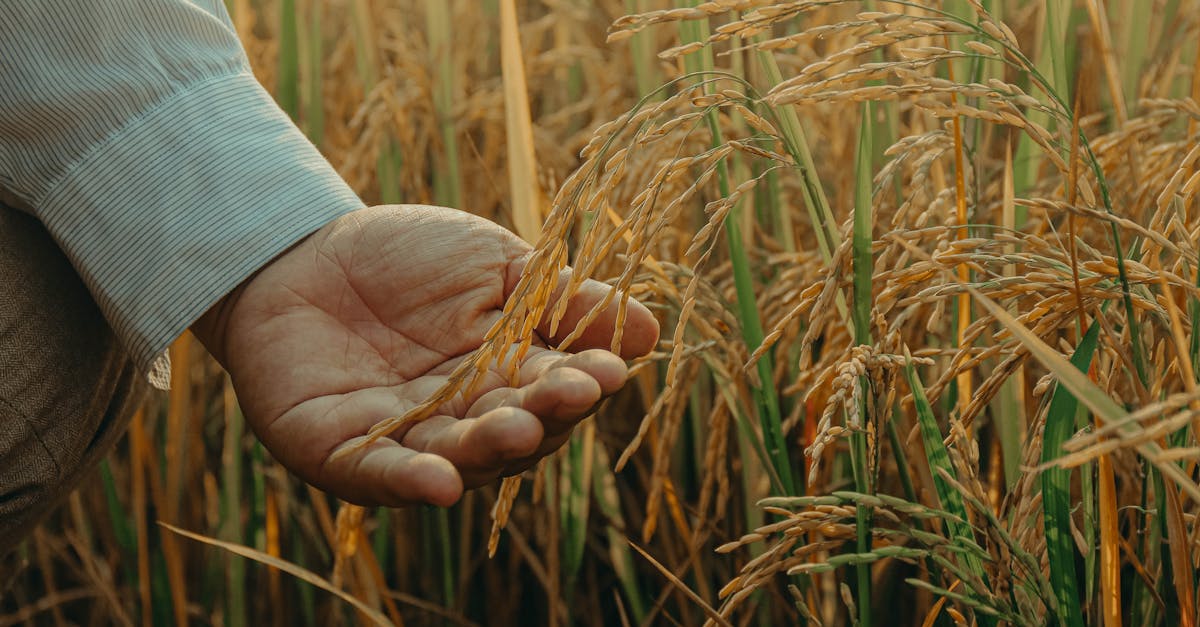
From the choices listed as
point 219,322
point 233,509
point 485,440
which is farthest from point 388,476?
point 233,509

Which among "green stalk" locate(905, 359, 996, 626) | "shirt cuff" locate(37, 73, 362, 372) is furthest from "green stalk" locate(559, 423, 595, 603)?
"green stalk" locate(905, 359, 996, 626)

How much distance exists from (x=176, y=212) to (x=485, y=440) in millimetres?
423

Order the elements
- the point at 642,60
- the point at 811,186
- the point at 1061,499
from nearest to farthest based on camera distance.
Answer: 1. the point at 1061,499
2. the point at 811,186
3. the point at 642,60

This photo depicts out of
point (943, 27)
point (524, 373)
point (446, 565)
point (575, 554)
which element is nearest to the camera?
point (943, 27)

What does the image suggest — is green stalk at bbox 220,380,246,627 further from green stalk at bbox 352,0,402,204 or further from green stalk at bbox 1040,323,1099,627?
green stalk at bbox 1040,323,1099,627

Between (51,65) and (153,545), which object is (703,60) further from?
(153,545)

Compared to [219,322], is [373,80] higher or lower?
higher

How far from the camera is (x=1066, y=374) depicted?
21.0 inches

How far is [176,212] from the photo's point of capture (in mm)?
921

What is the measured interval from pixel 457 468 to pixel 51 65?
51 cm

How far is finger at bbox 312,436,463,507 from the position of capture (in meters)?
0.66

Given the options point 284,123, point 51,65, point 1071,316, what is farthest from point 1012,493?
point 51,65

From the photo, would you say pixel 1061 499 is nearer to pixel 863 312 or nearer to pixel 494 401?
pixel 863 312

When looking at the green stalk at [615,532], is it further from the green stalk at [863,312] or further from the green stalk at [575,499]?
the green stalk at [863,312]
